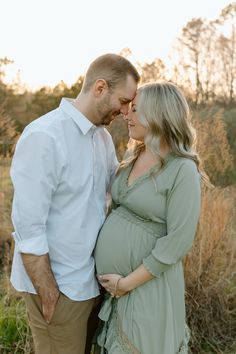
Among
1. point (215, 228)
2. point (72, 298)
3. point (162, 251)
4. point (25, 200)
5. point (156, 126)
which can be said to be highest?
point (156, 126)

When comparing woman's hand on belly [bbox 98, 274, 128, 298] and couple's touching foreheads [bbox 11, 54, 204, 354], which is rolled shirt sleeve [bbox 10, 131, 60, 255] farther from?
woman's hand on belly [bbox 98, 274, 128, 298]

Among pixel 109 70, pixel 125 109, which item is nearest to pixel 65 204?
pixel 125 109

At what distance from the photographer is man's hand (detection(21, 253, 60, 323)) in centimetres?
246

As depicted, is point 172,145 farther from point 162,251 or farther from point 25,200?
point 25,200

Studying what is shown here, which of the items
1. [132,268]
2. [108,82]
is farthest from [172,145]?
[132,268]

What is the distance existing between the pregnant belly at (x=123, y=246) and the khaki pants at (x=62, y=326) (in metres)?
0.24

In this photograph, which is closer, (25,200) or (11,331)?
(25,200)

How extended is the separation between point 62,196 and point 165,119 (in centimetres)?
61

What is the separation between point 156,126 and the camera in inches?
99.0

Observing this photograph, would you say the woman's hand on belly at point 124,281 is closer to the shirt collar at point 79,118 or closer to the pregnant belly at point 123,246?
the pregnant belly at point 123,246

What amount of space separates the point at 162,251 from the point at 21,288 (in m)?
0.74

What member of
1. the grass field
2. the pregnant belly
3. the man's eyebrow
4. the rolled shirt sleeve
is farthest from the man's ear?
the grass field

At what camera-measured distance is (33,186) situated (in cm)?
241

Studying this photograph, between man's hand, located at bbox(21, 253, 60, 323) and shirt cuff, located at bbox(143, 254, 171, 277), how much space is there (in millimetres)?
449
